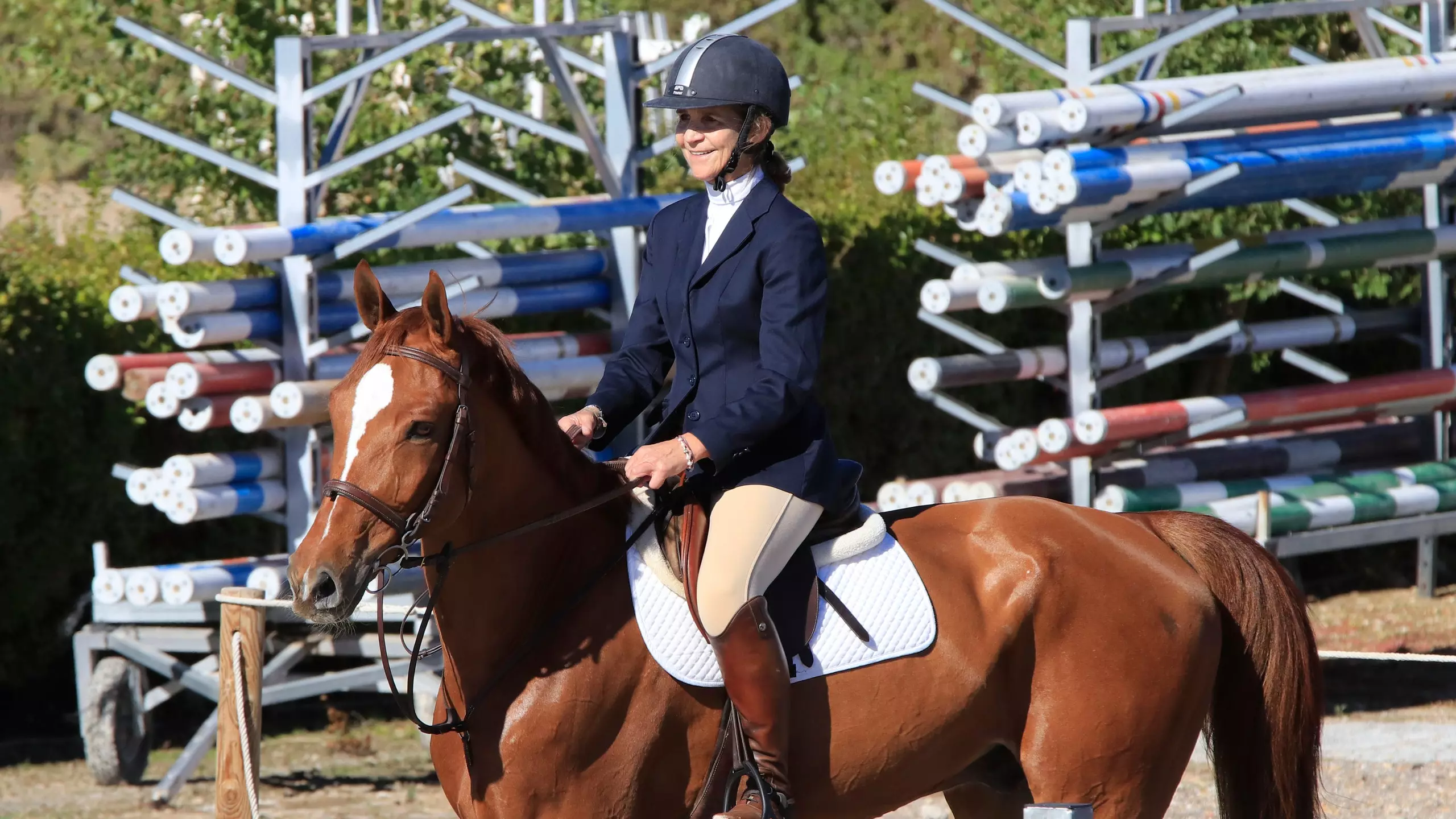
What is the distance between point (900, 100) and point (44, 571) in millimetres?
9985

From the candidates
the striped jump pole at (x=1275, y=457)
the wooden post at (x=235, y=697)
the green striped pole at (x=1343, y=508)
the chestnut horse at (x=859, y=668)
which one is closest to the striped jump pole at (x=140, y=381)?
the wooden post at (x=235, y=697)

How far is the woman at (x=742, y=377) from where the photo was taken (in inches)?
148

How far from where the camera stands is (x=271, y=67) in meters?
10.2

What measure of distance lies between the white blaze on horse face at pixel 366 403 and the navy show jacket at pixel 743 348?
2.13ft

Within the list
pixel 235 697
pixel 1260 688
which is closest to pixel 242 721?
pixel 235 697

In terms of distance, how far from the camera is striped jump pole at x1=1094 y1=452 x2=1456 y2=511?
8266mm

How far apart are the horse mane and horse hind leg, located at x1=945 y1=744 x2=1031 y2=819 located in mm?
1238

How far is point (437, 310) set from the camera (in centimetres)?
355

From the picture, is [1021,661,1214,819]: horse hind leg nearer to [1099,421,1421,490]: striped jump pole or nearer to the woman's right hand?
the woman's right hand

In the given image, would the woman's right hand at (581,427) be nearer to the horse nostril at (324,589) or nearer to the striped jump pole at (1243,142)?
the horse nostril at (324,589)

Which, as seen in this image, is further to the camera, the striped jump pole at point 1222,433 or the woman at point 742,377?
the striped jump pole at point 1222,433

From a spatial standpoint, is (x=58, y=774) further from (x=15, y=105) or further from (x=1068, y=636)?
(x=15, y=105)

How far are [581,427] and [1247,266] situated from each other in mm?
5835

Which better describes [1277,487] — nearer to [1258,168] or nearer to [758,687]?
[1258,168]
